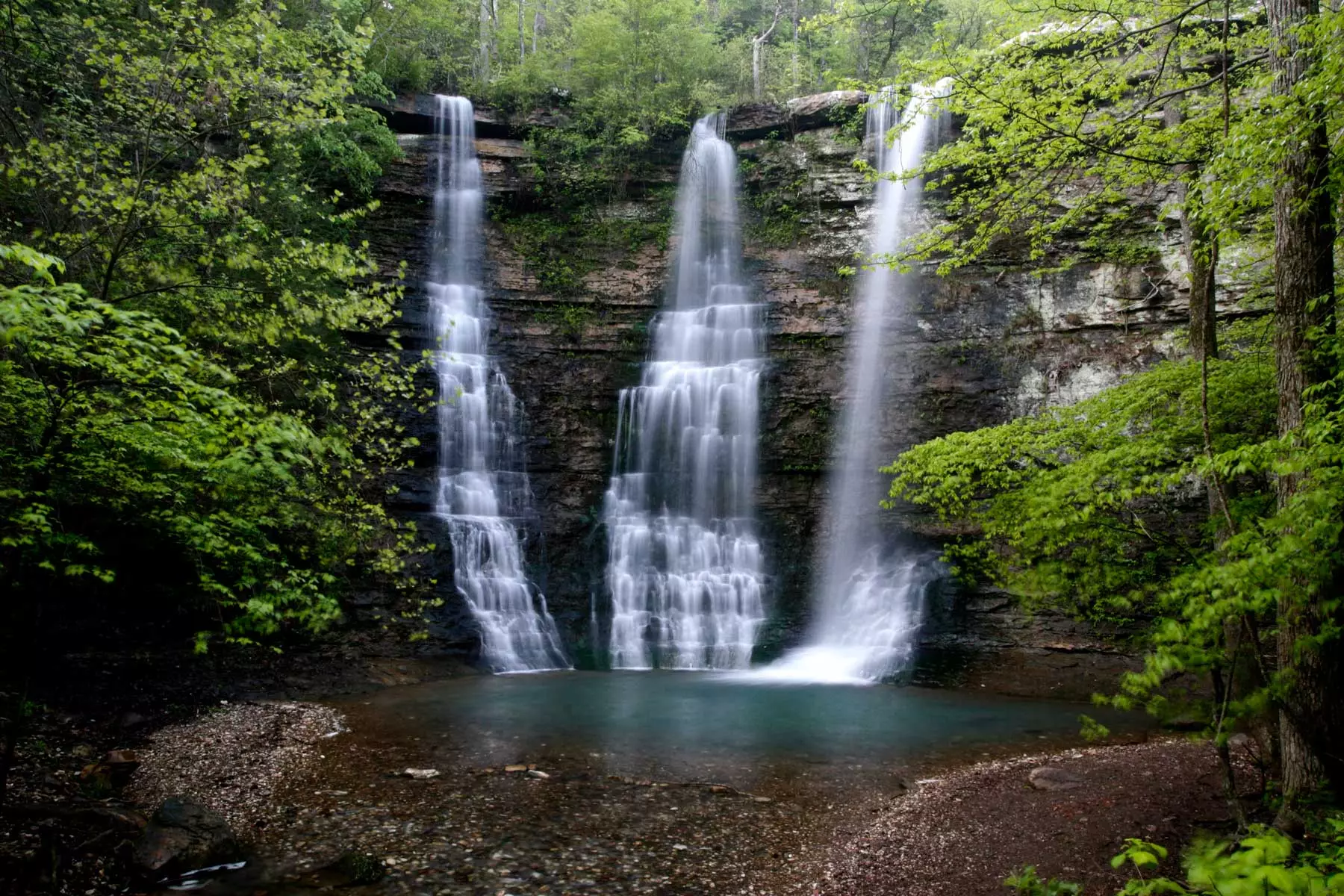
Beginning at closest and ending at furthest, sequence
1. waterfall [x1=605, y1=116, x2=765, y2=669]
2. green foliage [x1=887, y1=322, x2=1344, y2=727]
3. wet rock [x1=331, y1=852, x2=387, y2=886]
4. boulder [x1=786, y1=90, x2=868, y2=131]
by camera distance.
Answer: green foliage [x1=887, y1=322, x2=1344, y2=727] < wet rock [x1=331, y1=852, x2=387, y2=886] < waterfall [x1=605, y1=116, x2=765, y2=669] < boulder [x1=786, y1=90, x2=868, y2=131]

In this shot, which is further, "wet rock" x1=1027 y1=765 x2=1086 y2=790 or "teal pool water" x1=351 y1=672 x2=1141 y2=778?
"teal pool water" x1=351 y1=672 x2=1141 y2=778

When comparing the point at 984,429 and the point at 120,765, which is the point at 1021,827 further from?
the point at 120,765

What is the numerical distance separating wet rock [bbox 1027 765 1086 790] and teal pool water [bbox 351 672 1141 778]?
1.63m

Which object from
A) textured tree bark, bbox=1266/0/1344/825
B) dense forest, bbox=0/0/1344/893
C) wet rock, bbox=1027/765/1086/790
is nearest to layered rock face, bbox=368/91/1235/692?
dense forest, bbox=0/0/1344/893

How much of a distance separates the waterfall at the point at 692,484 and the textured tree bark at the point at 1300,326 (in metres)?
12.5

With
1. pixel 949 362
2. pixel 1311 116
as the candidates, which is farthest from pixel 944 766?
pixel 949 362

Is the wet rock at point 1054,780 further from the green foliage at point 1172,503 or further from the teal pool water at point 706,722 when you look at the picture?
the green foliage at point 1172,503

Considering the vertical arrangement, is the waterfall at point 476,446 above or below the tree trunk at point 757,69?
below

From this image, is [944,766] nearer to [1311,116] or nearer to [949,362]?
[1311,116]

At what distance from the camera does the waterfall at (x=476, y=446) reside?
16891 mm

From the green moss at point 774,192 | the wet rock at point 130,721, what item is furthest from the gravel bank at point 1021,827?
the green moss at point 774,192

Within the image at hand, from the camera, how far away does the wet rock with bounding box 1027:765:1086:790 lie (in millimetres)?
7633

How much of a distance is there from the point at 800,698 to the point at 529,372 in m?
11.4

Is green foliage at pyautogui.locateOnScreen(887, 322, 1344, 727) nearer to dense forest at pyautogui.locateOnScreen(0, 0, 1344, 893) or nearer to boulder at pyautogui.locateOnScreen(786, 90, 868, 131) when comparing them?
dense forest at pyautogui.locateOnScreen(0, 0, 1344, 893)
